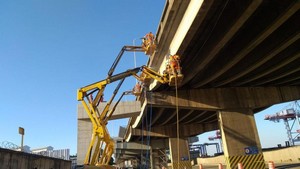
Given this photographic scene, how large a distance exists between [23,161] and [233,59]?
1505 cm

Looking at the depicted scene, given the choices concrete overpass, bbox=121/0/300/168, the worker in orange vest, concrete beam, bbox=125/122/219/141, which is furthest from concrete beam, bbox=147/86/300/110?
concrete beam, bbox=125/122/219/141

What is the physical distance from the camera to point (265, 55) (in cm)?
1869

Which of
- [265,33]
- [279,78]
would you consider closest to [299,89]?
[279,78]

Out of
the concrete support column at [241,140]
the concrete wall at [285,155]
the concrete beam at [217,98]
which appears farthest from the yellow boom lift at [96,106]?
the concrete wall at [285,155]

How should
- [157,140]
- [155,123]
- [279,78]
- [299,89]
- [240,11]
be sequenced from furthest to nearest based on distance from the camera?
[157,140] < [155,123] < [299,89] < [279,78] < [240,11]

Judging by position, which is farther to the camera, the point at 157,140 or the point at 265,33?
→ the point at 157,140

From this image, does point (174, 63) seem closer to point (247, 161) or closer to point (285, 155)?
point (247, 161)

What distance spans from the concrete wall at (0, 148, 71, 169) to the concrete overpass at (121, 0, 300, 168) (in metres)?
10.6

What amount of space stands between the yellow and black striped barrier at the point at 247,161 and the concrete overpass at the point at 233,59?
8 cm

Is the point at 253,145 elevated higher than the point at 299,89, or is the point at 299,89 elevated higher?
the point at 299,89

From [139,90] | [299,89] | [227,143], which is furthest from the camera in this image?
[139,90]

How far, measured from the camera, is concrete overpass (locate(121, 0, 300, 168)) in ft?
45.5

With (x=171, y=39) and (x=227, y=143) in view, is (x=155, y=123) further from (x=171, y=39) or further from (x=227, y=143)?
(x=171, y=39)

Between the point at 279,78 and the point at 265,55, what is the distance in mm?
7489
